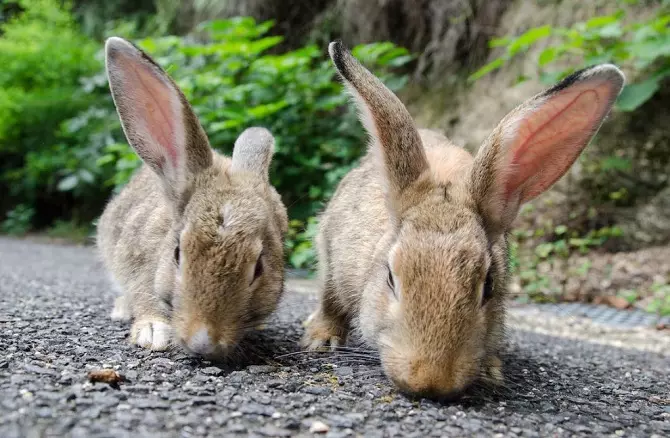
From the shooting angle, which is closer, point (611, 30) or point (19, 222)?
point (611, 30)

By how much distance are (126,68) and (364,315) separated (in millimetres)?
1876

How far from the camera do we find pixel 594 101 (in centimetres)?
315

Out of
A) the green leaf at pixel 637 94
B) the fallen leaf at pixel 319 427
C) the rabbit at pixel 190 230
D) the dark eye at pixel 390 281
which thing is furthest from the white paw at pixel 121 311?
the green leaf at pixel 637 94

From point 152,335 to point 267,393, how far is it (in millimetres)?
998

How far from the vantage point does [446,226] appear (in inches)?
115

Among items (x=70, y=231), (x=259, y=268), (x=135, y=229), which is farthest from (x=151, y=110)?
(x=70, y=231)

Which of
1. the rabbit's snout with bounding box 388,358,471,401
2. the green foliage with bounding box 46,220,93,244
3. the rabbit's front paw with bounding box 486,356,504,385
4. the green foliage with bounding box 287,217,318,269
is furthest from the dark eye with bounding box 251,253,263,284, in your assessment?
the green foliage with bounding box 46,220,93,244

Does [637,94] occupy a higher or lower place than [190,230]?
higher

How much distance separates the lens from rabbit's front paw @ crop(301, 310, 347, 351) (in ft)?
13.4

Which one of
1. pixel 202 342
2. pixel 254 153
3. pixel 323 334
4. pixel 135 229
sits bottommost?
pixel 323 334

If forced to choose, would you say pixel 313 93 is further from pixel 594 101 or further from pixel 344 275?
pixel 594 101

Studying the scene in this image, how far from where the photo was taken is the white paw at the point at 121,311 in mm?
4227

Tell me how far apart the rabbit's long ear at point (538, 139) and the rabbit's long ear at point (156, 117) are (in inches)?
60.8

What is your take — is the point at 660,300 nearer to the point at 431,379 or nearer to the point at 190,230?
the point at 431,379
